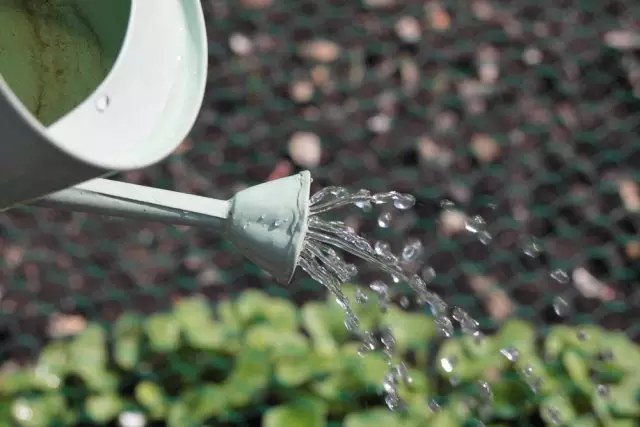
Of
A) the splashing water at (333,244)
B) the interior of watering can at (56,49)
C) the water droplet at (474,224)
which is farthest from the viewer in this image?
the water droplet at (474,224)

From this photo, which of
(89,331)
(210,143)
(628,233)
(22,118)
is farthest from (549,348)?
(22,118)

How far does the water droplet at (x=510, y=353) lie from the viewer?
1577 mm

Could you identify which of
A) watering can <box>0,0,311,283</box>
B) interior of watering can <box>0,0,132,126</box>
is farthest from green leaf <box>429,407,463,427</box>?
interior of watering can <box>0,0,132,126</box>

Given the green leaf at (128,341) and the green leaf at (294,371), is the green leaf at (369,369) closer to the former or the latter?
the green leaf at (294,371)

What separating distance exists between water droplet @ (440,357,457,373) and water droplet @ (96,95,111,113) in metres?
1.09

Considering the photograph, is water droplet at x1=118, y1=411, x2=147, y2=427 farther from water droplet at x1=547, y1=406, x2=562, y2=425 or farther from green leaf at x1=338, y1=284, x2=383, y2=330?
water droplet at x1=547, y1=406, x2=562, y2=425

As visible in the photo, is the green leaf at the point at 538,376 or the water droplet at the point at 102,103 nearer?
the water droplet at the point at 102,103

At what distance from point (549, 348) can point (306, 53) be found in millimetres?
1058

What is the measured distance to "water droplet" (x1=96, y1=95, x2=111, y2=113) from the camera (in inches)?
20.8

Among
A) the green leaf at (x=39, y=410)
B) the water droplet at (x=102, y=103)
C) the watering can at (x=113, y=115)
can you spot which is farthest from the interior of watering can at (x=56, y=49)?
the green leaf at (x=39, y=410)

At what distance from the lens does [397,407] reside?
1.46 m

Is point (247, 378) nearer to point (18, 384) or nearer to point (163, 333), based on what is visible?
point (163, 333)

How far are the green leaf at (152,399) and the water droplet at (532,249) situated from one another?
89 centimetres

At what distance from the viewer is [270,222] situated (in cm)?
69
